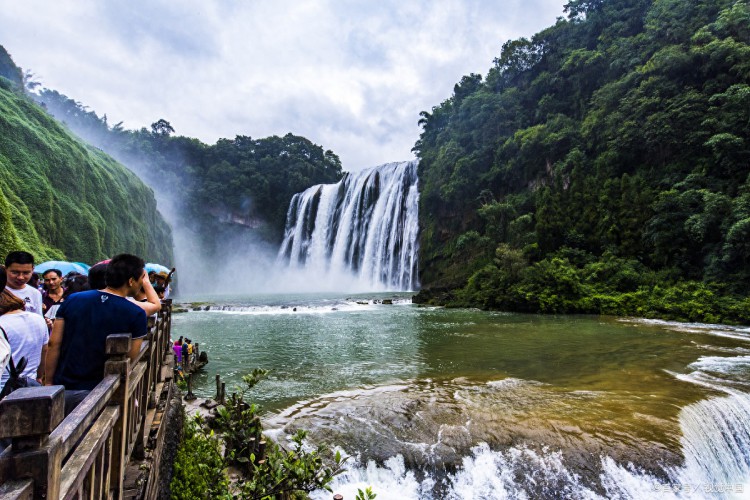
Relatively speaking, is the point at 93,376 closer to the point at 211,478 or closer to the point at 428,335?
the point at 211,478

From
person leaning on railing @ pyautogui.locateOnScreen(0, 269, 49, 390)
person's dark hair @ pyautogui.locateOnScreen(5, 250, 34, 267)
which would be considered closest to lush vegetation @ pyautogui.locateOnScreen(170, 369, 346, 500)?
person leaning on railing @ pyautogui.locateOnScreen(0, 269, 49, 390)

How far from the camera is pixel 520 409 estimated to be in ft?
20.1

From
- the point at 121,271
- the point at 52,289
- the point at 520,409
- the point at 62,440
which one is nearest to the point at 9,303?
the point at 121,271

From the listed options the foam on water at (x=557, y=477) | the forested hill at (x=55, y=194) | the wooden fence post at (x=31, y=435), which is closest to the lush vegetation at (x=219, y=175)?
the forested hill at (x=55, y=194)

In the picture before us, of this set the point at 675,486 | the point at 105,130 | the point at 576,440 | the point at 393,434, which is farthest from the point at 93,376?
the point at 105,130

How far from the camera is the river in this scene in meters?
4.80

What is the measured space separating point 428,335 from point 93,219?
60.4ft

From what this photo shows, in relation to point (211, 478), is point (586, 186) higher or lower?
higher

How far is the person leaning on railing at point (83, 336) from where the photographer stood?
2.40 metres

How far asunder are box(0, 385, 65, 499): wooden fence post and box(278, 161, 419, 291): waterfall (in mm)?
31782

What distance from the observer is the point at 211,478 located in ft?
12.2

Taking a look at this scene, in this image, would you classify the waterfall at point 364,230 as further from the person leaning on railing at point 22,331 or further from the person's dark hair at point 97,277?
the person leaning on railing at point 22,331

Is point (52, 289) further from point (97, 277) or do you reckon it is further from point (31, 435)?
point (31, 435)

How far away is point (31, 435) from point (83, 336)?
5.18 feet
